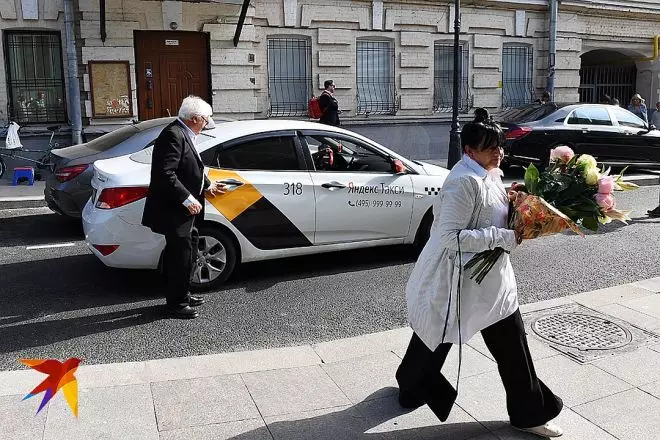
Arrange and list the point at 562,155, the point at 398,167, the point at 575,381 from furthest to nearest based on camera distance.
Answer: the point at 398,167, the point at 575,381, the point at 562,155

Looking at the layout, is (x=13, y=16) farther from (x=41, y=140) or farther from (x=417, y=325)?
(x=417, y=325)

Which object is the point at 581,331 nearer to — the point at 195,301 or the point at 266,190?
the point at 266,190

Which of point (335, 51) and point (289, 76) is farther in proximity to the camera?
point (335, 51)

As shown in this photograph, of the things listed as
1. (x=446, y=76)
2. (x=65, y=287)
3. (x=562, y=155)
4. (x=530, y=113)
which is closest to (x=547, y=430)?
(x=562, y=155)

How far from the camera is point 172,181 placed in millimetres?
5195

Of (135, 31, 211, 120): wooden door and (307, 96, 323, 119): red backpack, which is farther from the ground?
(135, 31, 211, 120): wooden door

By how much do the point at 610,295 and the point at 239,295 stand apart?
11.3 ft

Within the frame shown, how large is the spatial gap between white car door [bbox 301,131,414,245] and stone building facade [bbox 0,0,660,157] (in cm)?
871

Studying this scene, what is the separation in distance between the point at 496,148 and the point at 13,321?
4.29 metres

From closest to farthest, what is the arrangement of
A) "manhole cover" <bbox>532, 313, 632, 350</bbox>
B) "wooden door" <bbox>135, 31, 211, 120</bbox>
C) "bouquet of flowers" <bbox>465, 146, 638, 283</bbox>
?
"bouquet of flowers" <bbox>465, 146, 638, 283</bbox> < "manhole cover" <bbox>532, 313, 632, 350</bbox> < "wooden door" <bbox>135, 31, 211, 120</bbox>

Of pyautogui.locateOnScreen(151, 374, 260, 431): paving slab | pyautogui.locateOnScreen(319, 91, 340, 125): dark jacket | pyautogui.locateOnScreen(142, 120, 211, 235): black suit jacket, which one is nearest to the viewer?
pyautogui.locateOnScreen(151, 374, 260, 431): paving slab

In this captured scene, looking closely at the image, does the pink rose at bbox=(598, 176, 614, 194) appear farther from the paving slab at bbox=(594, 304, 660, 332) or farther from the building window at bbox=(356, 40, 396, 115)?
the building window at bbox=(356, 40, 396, 115)

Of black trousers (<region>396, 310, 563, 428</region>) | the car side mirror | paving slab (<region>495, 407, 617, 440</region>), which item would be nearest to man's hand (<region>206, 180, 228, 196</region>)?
the car side mirror

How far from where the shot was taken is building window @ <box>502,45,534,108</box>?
63.4ft
